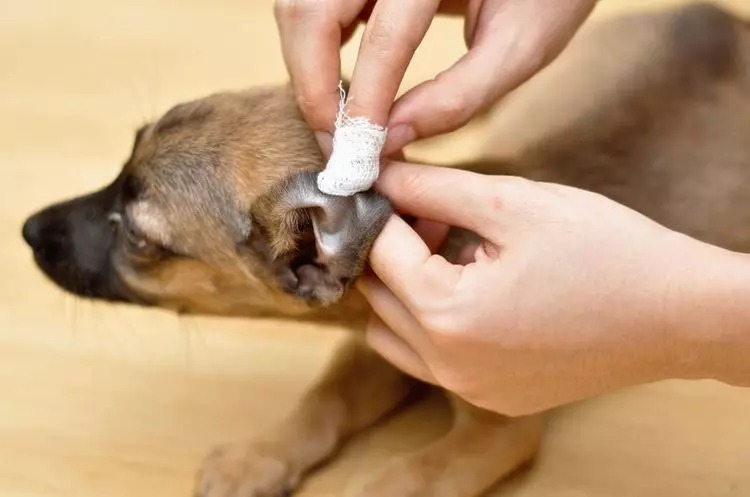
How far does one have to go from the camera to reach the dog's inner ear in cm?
136

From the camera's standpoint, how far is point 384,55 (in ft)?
4.44

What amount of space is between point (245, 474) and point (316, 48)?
0.69 m

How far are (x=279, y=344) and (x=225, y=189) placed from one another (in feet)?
1.70

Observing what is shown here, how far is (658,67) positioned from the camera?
1915 millimetres

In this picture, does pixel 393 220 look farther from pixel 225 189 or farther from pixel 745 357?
pixel 745 357

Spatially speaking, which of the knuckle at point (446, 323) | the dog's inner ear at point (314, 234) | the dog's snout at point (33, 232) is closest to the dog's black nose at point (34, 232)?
the dog's snout at point (33, 232)

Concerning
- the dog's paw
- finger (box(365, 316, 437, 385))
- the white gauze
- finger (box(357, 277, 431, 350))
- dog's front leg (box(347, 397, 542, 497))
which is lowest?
dog's front leg (box(347, 397, 542, 497))

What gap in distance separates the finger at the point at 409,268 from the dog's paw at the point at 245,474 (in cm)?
47

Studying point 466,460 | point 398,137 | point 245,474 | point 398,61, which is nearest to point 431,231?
point 398,137

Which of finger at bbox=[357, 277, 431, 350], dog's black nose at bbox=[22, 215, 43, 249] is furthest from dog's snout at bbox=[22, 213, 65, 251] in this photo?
finger at bbox=[357, 277, 431, 350]

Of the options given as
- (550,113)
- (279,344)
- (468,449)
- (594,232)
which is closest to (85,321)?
(279,344)

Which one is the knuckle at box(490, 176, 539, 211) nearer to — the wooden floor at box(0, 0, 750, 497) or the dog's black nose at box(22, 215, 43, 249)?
the wooden floor at box(0, 0, 750, 497)

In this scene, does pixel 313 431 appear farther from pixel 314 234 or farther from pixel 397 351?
pixel 314 234

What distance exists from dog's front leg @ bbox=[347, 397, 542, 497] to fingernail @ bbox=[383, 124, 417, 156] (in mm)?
524
